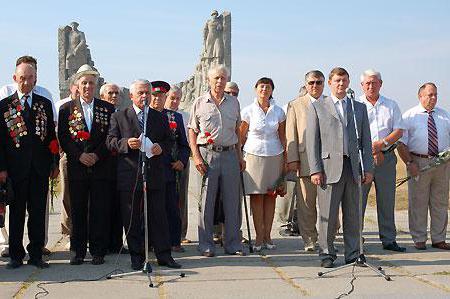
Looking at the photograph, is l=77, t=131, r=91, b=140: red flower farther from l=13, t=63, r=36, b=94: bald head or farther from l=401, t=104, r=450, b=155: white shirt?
l=401, t=104, r=450, b=155: white shirt

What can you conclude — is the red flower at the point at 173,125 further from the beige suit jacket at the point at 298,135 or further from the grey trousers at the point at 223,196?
the beige suit jacket at the point at 298,135

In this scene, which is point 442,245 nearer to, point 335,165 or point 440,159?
point 440,159

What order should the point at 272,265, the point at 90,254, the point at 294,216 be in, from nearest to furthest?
the point at 272,265
the point at 90,254
the point at 294,216

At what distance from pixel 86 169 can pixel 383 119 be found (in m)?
3.40

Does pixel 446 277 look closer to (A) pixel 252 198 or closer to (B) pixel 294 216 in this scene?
(A) pixel 252 198

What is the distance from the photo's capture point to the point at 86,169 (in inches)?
260

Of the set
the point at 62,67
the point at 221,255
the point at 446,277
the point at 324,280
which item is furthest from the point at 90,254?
Result: the point at 62,67

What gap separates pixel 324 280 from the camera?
559 cm

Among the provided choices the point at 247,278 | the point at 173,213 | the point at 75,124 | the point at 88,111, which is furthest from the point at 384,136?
the point at 75,124

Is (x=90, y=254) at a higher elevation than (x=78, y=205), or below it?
below

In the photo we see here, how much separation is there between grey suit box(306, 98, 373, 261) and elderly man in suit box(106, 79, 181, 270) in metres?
1.53

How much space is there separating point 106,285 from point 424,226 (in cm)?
392

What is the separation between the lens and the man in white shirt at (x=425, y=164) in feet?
24.8

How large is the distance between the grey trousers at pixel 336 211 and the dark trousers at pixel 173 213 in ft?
5.49
